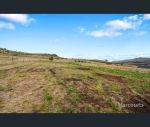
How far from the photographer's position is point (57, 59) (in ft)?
62.1

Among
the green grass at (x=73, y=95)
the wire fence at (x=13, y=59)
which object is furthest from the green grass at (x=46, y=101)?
the wire fence at (x=13, y=59)

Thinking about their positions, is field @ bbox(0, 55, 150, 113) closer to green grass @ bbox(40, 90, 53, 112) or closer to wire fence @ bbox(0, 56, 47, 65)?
green grass @ bbox(40, 90, 53, 112)

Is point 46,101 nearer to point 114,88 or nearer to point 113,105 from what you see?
point 113,105

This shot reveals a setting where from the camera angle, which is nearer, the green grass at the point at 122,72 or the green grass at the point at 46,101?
the green grass at the point at 46,101

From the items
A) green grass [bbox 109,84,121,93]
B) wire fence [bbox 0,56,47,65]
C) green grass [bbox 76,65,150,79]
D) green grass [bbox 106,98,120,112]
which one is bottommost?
green grass [bbox 106,98,120,112]

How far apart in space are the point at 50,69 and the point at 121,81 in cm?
426

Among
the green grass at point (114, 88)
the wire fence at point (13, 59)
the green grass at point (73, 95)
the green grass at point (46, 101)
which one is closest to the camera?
the green grass at point (46, 101)

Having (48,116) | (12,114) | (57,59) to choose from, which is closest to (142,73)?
(57,59)

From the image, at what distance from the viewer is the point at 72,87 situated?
16.6m

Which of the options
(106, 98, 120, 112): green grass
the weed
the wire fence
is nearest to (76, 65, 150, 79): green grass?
the weed

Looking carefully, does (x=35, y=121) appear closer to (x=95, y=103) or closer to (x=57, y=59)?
(x=95, y=103)

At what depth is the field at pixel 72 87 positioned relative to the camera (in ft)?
50.3

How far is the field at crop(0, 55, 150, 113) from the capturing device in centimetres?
1533

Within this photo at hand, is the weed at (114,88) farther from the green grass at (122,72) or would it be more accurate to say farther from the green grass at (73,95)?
the green grass at (73,95)
